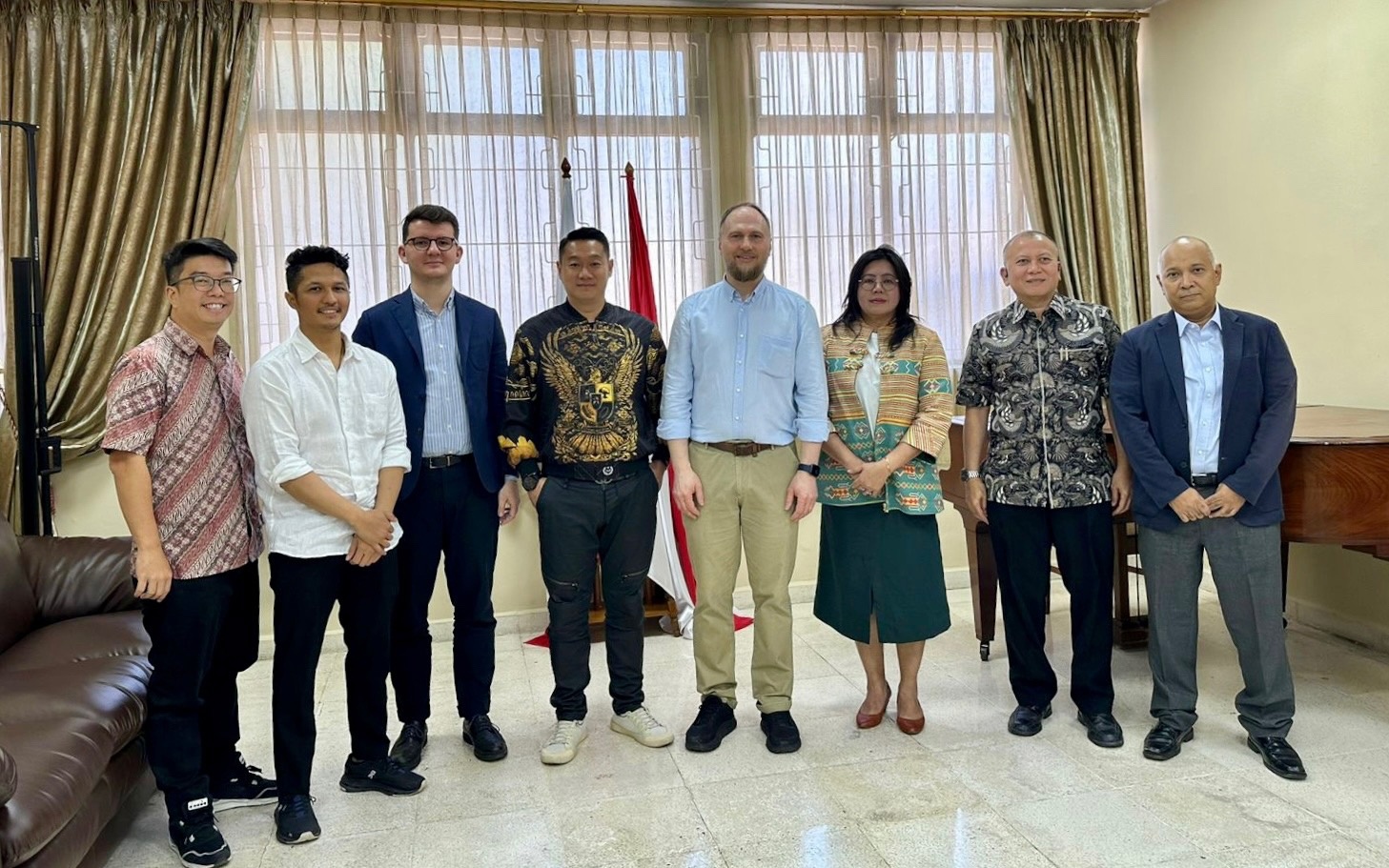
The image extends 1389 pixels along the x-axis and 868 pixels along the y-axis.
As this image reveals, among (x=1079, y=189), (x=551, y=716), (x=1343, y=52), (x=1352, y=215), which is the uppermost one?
(x=1343, y=52)

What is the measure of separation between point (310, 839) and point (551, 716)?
1.02m

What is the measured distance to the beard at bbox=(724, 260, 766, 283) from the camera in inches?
111

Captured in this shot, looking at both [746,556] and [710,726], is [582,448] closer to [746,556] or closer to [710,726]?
[746,556]

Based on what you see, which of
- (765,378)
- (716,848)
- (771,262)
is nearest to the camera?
(716,848)

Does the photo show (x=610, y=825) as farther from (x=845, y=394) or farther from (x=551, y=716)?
(x=845, y=394)

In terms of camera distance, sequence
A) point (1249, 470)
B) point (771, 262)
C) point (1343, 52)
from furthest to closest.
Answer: point (771, 262), point (1343, 52), point (1249, 470)

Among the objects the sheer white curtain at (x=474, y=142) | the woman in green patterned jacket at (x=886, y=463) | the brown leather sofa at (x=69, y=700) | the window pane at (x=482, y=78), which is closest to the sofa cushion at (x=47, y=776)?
the brown leather sofa at (x=69, y=700)

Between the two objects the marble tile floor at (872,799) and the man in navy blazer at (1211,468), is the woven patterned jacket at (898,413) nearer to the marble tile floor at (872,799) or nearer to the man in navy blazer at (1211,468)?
the man in navy blazer at (1211,468)

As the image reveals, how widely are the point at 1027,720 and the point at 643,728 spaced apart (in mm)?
1172

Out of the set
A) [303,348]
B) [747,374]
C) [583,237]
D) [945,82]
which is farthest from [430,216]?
[945,82]

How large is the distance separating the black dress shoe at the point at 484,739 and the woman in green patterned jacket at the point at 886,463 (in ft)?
3.60

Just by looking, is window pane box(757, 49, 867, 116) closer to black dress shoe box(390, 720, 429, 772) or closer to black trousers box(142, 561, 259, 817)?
black dress shoe box(390, 720, 429, 772)

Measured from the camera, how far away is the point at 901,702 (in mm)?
3059

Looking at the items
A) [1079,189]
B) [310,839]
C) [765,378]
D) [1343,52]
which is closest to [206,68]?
[765,378]
